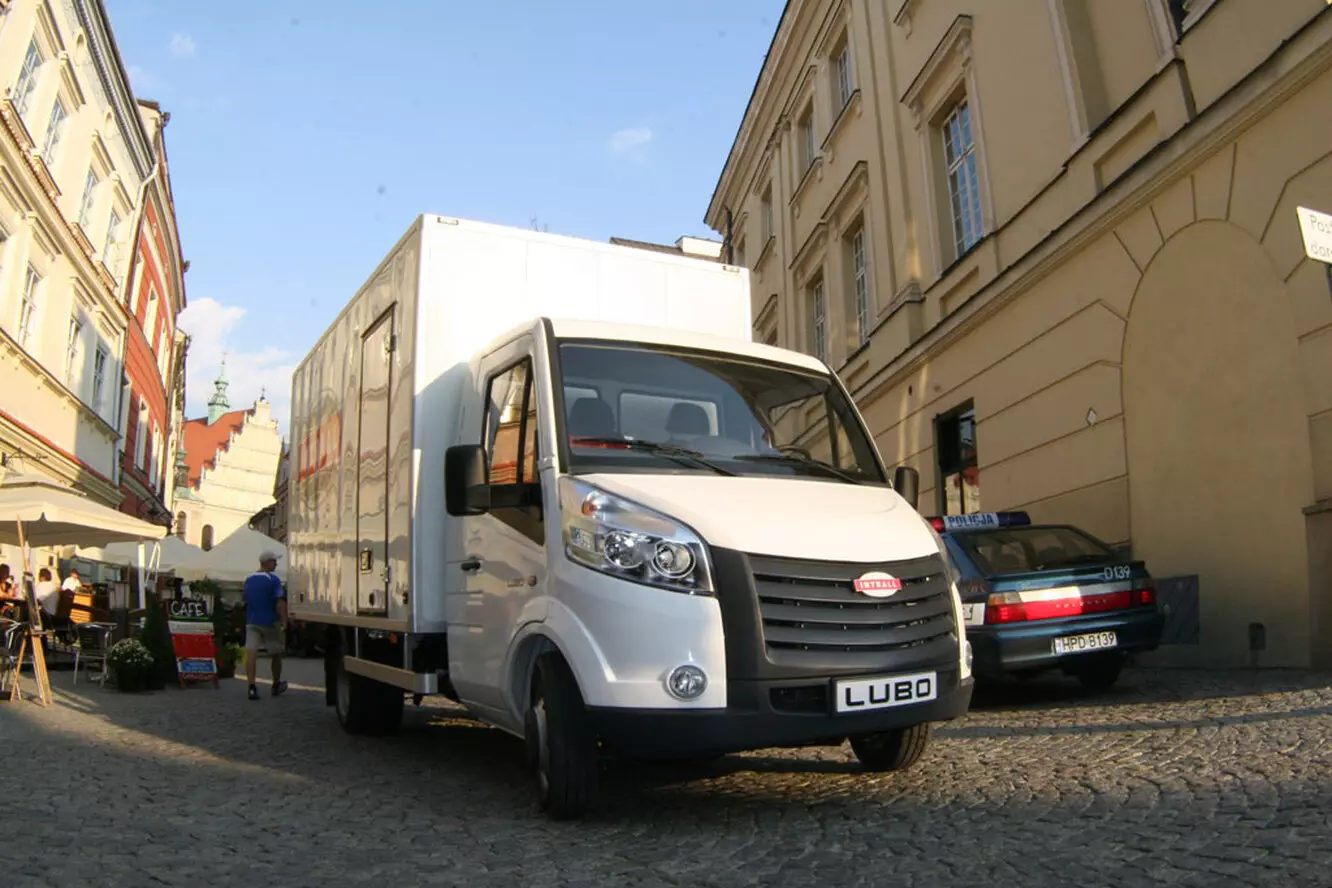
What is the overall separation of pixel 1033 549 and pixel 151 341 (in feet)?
98.2

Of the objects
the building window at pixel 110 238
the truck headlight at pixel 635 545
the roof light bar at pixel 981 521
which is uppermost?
the building window at pixel 110 238

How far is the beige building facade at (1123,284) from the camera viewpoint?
7.72 meters

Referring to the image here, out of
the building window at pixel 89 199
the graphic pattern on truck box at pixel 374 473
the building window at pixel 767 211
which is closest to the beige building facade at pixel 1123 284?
the graphic pattern on truck box at pixel 374 473

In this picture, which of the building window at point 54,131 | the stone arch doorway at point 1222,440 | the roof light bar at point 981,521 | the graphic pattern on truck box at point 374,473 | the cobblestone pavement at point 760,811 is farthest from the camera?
the building window at point 54,131

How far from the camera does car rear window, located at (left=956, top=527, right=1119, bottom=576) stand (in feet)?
25.4

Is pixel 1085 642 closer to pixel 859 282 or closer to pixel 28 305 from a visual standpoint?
pixel 859 282

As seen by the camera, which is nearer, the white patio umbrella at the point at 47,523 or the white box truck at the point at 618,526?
the white box truck at the point at 618,526

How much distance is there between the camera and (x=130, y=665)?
12.2 meters

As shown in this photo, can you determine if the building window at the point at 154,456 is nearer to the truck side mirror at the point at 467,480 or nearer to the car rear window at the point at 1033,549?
the car rear window at the point at 1033,549

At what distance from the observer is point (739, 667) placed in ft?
12.8

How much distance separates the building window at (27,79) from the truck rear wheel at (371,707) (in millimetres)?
13981

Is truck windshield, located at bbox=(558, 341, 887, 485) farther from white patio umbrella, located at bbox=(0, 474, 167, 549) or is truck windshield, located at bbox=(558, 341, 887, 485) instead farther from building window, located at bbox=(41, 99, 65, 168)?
building window, located at bbox=(41, 99, 65, 168)

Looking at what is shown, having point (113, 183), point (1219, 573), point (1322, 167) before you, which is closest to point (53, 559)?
point (113, 183)

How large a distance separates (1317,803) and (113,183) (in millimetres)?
24254
